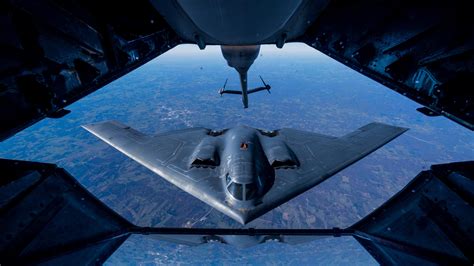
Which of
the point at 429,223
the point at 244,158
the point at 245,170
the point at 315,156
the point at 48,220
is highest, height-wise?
the point at 48,220

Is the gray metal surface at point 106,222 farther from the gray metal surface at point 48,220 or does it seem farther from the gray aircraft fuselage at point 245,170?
the gray aircraft fuselage at point 245,170

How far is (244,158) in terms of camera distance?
27.1 ft

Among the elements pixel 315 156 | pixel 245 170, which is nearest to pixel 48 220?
pixel 245 170

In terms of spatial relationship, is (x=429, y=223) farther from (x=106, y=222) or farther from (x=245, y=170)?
(x=106, y=222)

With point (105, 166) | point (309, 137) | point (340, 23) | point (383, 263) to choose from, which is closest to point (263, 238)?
point (383, 263)

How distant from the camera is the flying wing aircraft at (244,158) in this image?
7.48 m

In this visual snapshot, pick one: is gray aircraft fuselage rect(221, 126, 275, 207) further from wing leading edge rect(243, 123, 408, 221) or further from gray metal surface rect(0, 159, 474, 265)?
gray metal surface rect(0, 159, 474, 265)

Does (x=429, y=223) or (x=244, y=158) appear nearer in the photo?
(x=429, y=223)

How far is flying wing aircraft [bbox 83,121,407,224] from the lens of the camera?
7.48m

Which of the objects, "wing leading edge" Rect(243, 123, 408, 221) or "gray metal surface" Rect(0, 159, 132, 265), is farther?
"wing leading edge" Rect(243, 123, 408, 221)

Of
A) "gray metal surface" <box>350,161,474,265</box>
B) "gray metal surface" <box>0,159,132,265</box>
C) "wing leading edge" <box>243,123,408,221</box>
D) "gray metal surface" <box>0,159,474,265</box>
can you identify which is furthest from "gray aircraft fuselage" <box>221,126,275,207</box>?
"gray metal surface" <box>0,159,132,265</box>

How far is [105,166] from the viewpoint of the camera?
44844mm

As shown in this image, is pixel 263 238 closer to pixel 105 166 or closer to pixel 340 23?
pixel 340 23

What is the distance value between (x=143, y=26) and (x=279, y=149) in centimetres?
748
